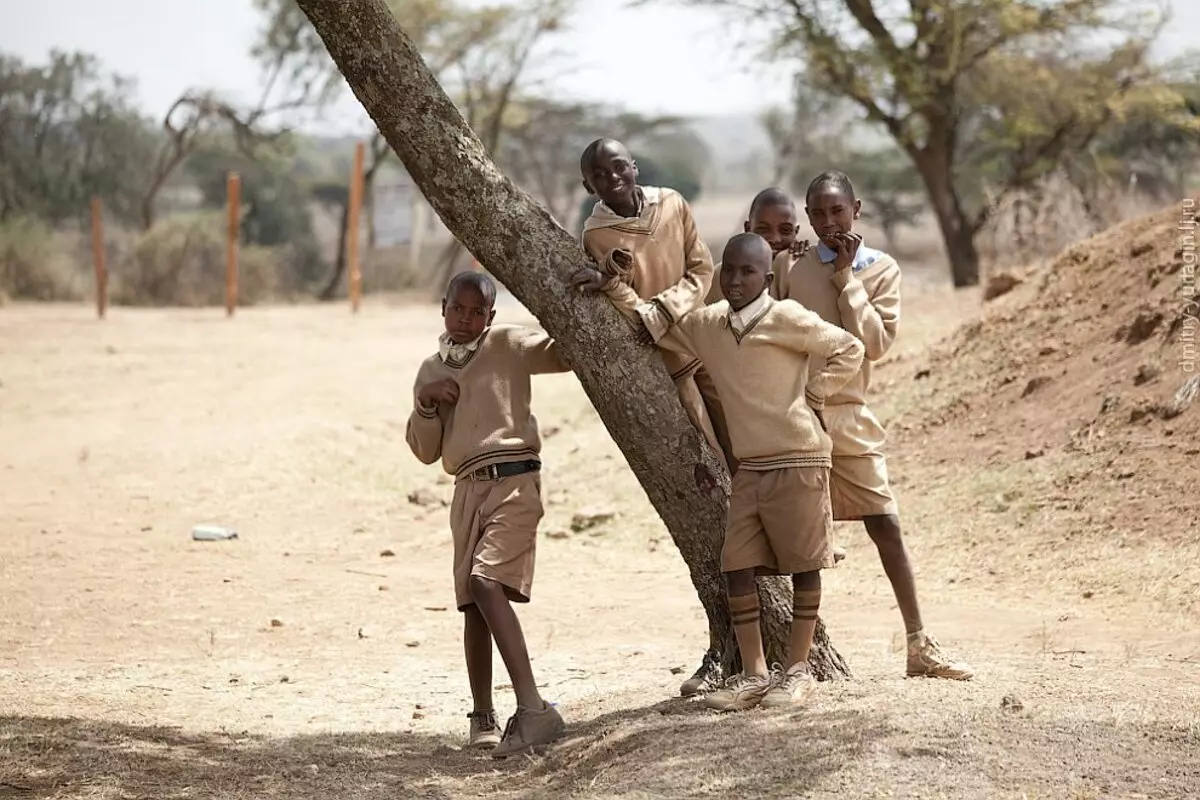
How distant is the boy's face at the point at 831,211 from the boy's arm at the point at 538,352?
77 cm

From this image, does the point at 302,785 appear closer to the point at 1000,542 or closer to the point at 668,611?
the point at 668,611

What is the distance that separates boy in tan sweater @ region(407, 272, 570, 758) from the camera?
3.97 m

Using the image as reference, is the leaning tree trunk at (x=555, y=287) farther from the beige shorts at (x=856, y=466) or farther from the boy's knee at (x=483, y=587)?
the boy's knee at (x=483, y=587)

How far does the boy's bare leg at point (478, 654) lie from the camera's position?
4148 millimetres

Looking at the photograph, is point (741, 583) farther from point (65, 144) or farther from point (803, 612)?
point (65, 144)

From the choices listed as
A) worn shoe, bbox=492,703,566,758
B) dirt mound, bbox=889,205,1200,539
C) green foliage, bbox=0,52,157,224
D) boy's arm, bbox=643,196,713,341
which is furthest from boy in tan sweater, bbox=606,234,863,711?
green foliage, bbox=0,52,157,224

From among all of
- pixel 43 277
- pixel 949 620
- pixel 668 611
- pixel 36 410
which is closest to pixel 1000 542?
pixel 949 620

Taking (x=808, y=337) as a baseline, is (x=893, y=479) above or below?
below

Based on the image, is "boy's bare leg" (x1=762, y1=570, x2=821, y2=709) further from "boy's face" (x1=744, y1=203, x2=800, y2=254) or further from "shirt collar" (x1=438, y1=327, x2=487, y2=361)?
"shirt collar" (x1=438, y1=327, x2=487, y2=361)

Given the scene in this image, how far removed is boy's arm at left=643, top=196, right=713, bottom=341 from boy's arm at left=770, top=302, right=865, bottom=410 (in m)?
0.29

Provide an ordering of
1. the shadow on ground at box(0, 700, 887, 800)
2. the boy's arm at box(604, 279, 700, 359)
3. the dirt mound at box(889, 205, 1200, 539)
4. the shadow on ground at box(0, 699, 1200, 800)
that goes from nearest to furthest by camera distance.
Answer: the shadow on ground at box(0, 699, 1200, 800), the shadow on ground at box(0, 700, 887, 800), the boy's arm at box(604, 279, 700, 359), the dirt mound at box(889, 205, 1200, 539)

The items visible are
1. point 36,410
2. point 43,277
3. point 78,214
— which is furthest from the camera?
point 78,214

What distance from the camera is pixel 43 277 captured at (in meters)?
20.9

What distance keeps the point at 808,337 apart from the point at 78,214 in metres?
25.1
